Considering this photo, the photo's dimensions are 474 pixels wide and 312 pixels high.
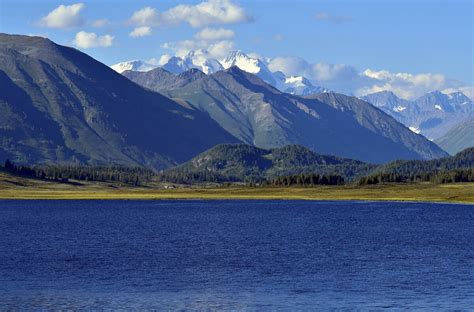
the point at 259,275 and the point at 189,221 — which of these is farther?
the point at 189,221

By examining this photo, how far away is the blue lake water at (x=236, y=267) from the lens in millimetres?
82000

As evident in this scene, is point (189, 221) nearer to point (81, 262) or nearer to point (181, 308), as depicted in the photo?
point (81, 262)

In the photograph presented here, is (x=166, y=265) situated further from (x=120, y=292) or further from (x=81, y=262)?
(x=120, y=292)

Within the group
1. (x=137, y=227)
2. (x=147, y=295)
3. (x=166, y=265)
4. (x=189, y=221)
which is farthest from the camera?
(x=189, y=221)

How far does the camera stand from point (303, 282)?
9238 centimetres

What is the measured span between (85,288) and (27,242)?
1929 inches

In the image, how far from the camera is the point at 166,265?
348 feet

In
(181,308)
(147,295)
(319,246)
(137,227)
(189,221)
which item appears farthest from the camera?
(189,221)

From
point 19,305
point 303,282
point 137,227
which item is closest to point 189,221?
point 137,227

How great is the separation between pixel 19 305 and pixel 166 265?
2895 cm

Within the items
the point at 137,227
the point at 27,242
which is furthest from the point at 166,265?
the point at 137,227

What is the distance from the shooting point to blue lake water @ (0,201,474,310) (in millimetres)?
82000

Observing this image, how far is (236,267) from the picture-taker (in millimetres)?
104000

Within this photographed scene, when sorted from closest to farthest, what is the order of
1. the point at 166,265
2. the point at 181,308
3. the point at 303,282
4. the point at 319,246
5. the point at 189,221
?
the point at 181,308 → the point at 303,282 → the point at 166,265 → the point at 319,246 → the point at 189,221
